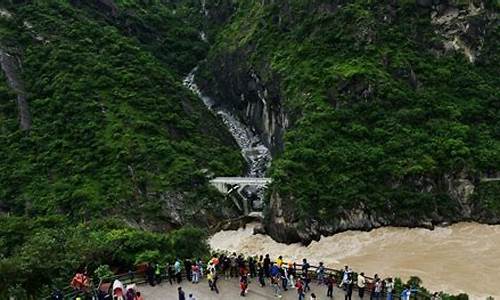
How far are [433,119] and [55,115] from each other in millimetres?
49977

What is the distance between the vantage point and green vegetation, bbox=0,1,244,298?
67.4 m

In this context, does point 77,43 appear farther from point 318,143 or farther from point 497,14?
point 497,14

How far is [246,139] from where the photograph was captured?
318 ft

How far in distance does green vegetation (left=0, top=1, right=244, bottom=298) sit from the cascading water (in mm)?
2661

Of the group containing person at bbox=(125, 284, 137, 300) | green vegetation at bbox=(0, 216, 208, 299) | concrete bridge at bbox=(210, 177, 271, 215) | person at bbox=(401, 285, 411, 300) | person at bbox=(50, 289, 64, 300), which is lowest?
person at bbox=(401, 285, 411, 300)

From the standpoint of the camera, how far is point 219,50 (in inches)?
4387

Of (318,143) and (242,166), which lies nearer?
(318,143)

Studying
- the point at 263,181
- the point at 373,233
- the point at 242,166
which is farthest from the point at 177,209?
the point at 373,233

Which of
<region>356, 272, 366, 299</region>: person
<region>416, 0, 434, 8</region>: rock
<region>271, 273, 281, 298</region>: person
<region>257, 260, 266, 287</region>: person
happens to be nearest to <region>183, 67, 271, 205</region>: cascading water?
<region>416, 0, 434, 8</region>: rock

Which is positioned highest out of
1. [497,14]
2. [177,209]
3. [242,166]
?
[497,14]

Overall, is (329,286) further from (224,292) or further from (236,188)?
(236,188)

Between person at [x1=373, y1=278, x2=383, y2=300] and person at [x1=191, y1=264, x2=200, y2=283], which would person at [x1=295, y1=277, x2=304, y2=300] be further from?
person at [x1=191, y1=264, x2=200, y2=283]

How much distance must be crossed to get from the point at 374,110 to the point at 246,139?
91.3 ft

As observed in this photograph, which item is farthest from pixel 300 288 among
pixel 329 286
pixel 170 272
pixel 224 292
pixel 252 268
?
pixel 170 272
